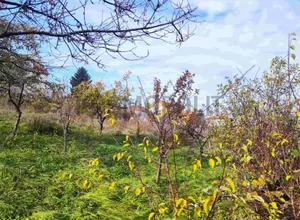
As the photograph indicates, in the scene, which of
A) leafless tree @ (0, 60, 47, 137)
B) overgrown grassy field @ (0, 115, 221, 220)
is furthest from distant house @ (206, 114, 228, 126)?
leafless tree @ (0, 60, 47, 137)

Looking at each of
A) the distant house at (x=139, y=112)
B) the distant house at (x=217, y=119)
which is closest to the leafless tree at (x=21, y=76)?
the distant house at (x=139, y=112)

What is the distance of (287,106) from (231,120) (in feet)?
5.81

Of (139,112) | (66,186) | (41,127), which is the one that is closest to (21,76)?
(66,186)

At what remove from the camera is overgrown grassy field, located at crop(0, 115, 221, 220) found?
11.8ft

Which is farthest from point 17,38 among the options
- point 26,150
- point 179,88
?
point 179,88

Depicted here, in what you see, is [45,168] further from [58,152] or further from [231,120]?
[231,120]

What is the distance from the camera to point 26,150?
289 inches

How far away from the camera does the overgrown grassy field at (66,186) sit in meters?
3.59

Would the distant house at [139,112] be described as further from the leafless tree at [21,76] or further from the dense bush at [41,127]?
the dense bush at [41,127]

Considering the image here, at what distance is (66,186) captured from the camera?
4.60m

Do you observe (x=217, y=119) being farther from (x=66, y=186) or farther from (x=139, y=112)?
(x=66, y=186)

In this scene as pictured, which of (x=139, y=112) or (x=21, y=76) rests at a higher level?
(x=21, y=76)

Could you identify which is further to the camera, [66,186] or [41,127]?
[41,127]

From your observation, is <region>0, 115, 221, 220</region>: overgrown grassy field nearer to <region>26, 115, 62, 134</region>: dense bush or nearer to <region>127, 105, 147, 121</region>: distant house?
<region>127, 105, 147, 121</region>: distant house
